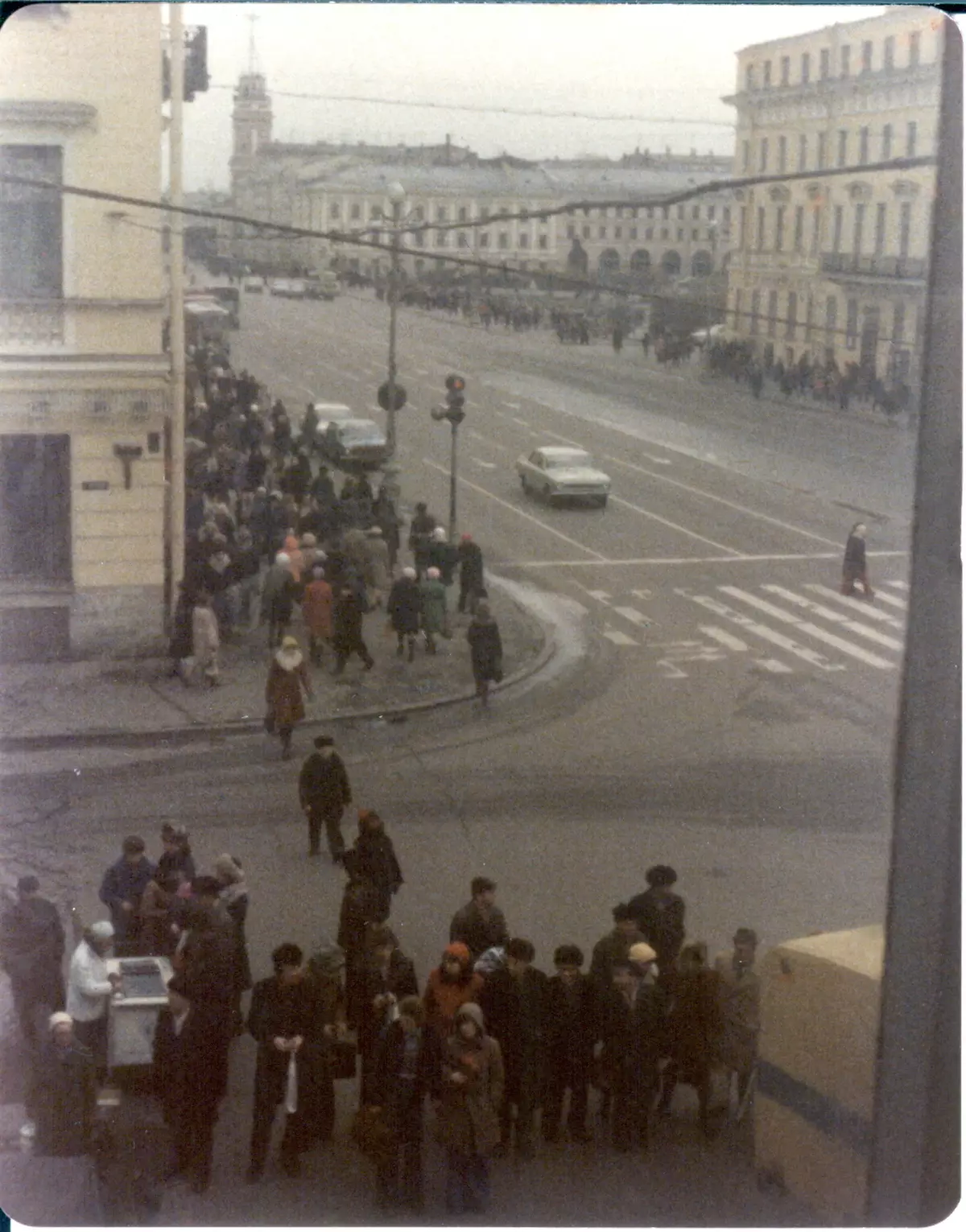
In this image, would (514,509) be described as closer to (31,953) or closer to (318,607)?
(318,607)

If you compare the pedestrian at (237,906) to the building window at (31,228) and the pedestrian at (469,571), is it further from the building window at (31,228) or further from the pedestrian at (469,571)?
the building window at (31,228)

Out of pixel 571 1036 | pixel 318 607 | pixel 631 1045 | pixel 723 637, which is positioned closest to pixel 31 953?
pixel 571 1036

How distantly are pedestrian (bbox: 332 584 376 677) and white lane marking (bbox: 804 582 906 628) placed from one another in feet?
7.46

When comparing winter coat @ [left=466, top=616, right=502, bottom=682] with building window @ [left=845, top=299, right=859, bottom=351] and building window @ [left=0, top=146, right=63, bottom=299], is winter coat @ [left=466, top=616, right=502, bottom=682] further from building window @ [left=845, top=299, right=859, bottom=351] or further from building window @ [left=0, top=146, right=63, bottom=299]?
building window @ [left=0, top=146, right=63, bottom=299]

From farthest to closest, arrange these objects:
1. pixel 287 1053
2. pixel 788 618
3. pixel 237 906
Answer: pixel 788 618 → pixel 237 906 → pixel 287 1053

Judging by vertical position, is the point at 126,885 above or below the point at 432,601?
below

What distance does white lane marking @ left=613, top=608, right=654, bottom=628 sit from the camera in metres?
8.09

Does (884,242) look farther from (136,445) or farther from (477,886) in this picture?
(136,445)

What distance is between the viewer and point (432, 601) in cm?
812

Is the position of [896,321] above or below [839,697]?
above

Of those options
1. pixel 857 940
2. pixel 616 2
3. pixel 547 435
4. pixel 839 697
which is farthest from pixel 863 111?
pixel 857 940

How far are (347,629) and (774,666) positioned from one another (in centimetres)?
218

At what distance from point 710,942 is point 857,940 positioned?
5.38 ft

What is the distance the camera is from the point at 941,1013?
4992mm
